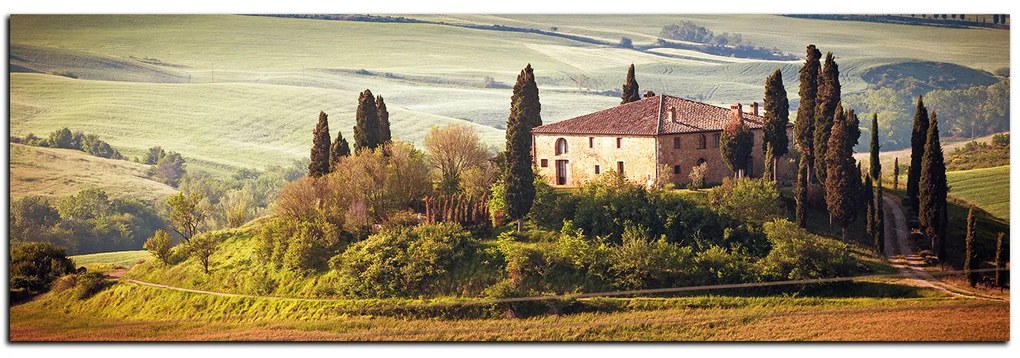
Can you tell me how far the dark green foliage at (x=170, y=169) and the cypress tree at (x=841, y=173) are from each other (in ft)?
217

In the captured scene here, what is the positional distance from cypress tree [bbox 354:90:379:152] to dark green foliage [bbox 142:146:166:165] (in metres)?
52.7

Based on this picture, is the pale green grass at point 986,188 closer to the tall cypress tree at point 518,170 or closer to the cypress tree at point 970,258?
the cypress tree at point 970,258

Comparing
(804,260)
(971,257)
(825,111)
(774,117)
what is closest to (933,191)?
(971,257)

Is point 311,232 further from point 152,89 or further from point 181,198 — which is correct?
point 152,89

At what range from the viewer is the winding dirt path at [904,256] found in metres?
57.1

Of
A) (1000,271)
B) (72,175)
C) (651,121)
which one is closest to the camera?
(1000,271)

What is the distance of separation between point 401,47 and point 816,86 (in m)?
73.1

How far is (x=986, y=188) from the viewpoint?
75875 mm

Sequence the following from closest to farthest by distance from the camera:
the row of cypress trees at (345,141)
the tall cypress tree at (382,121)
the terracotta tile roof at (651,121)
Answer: the terracotta tile roof at (651,121) < the row of cypress trees at (345,141) < the tall cypress tree at (382,121)

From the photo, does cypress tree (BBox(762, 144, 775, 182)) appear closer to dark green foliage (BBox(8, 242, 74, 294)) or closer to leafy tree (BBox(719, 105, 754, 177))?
leafy tree (BBox(719, 105, 754, 177))

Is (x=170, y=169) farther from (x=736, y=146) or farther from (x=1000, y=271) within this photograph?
(x=1000, y=271)

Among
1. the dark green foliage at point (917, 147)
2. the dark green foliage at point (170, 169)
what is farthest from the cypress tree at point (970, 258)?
the dark green foliage at point (170, 169)

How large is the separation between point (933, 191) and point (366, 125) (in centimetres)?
2487

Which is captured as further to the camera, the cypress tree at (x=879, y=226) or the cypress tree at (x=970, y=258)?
the cypress tree at (x=879, y=226)
